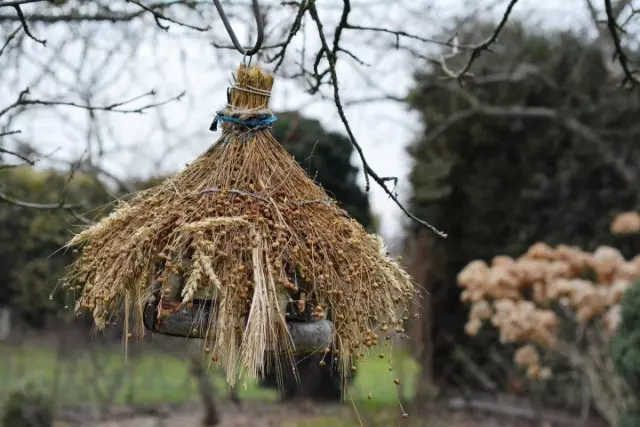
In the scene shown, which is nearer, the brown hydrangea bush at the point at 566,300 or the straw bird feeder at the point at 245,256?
the straw bird feeder at the point at 245,256

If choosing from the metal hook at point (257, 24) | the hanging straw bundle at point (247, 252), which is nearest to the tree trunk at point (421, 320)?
the hanging straw bundle at point (247, 252)

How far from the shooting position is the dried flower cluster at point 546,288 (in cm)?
470

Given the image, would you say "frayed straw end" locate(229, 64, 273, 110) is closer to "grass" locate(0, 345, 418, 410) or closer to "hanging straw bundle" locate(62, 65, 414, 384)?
"hanging straw bundle" locate(62, 65, 414, 384)

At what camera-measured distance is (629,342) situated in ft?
13.2

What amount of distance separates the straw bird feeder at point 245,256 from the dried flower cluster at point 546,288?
10.5ft

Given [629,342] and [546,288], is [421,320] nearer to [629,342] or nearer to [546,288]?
[546,288]

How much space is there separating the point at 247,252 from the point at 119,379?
570 centimetres

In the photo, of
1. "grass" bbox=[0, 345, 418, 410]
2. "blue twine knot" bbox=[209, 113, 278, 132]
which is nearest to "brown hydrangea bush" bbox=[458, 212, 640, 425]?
"grass" bbox=[0, 345, 418, 410]

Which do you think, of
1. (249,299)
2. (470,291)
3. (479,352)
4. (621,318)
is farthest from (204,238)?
(479,352)

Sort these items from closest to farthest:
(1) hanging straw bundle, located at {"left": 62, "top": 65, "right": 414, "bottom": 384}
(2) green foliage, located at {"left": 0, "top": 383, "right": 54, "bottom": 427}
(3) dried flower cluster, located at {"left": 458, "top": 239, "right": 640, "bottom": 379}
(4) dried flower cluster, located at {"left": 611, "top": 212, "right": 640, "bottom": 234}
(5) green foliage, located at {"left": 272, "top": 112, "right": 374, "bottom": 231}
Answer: (1) hanging straw bundle, located at {"left": 62, "top": 65, "right": 414, "bottom": 384} < (3) dried flower cluster, located at {"left": 458, "top": 239, "right": 640, "bottom": 379} < (2) green foliage, located at {"left": 0, "top": 383, "right": 54, "bottom": 427} < (4) dried flower cluster, located at {"left": 611, "top": 212, "right": 640, "bottom": 234} < (5) green foliage, located at {"left": 272, "top": 112, "right": 374, "bottom": 231}

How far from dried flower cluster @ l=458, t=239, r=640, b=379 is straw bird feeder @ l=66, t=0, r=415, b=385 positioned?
320 cm

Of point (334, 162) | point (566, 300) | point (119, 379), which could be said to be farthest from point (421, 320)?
point (119, 379)

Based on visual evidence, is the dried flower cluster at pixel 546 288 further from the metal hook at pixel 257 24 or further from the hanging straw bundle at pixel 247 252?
the metal hook at pixel 257 24

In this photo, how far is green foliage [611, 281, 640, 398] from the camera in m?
3.97
